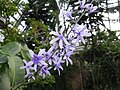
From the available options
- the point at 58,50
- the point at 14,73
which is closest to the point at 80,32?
the point at 58,50

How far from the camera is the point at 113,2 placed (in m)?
8.62

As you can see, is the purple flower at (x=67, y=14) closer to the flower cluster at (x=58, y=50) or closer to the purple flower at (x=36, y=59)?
the flower cluster at (x=58, y=50)

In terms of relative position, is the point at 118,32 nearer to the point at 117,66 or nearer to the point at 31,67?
the point at 117,66

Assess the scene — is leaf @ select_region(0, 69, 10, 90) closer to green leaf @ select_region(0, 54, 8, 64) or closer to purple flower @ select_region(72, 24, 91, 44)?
green leaf @ select_region(0, 54, 8, 64)

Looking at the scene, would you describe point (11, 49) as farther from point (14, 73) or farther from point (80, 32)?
point (80, 32)

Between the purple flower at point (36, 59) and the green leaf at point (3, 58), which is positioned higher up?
the purple flower at point (36, 59)

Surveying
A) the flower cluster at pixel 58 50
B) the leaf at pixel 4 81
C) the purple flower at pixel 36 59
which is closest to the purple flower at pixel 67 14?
the flower cluster at pixel 58 50

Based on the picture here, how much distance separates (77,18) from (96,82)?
4.90 metres

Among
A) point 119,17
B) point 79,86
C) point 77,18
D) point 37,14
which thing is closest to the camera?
point 77,18

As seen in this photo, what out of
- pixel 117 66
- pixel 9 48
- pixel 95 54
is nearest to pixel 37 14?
pixel 95 54

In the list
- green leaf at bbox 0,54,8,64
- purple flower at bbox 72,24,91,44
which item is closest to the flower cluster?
purple flower at bbox 72,24,91,44

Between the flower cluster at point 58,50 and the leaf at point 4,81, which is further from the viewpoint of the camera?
the leaf at point 4,81

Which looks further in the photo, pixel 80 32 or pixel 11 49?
pixel 11 49

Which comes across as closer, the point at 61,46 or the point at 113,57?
the point at 61,46
